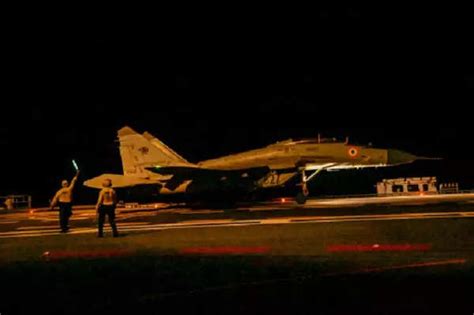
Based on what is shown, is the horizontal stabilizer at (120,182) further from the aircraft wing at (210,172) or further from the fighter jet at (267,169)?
the aircraft wing at (210,172)

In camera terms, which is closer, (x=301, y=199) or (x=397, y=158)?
(x=301, y=199)

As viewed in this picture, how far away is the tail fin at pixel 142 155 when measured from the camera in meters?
32.7

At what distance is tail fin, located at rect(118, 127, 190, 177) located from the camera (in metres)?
32.7

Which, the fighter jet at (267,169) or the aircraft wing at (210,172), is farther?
the fighter jet at (267,169)

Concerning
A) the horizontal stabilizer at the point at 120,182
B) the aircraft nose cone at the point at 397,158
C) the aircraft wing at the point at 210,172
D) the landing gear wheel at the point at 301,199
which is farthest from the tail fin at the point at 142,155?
the aircraft nose cone at the point at 397,158

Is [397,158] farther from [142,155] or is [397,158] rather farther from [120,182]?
[120,182]

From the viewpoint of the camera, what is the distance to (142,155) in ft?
107

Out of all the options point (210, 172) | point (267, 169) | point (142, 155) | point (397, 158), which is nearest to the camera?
point (267, 169)

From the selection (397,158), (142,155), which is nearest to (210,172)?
(142,155)

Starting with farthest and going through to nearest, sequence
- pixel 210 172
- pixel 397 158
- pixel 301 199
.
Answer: pixel 397 158
pixel 210 172
pixel 301 199

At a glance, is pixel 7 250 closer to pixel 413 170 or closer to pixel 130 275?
pixel 130 275

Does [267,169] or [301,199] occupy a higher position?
[267,169]

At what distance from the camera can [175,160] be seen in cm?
3288

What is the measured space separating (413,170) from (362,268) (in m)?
50.7
